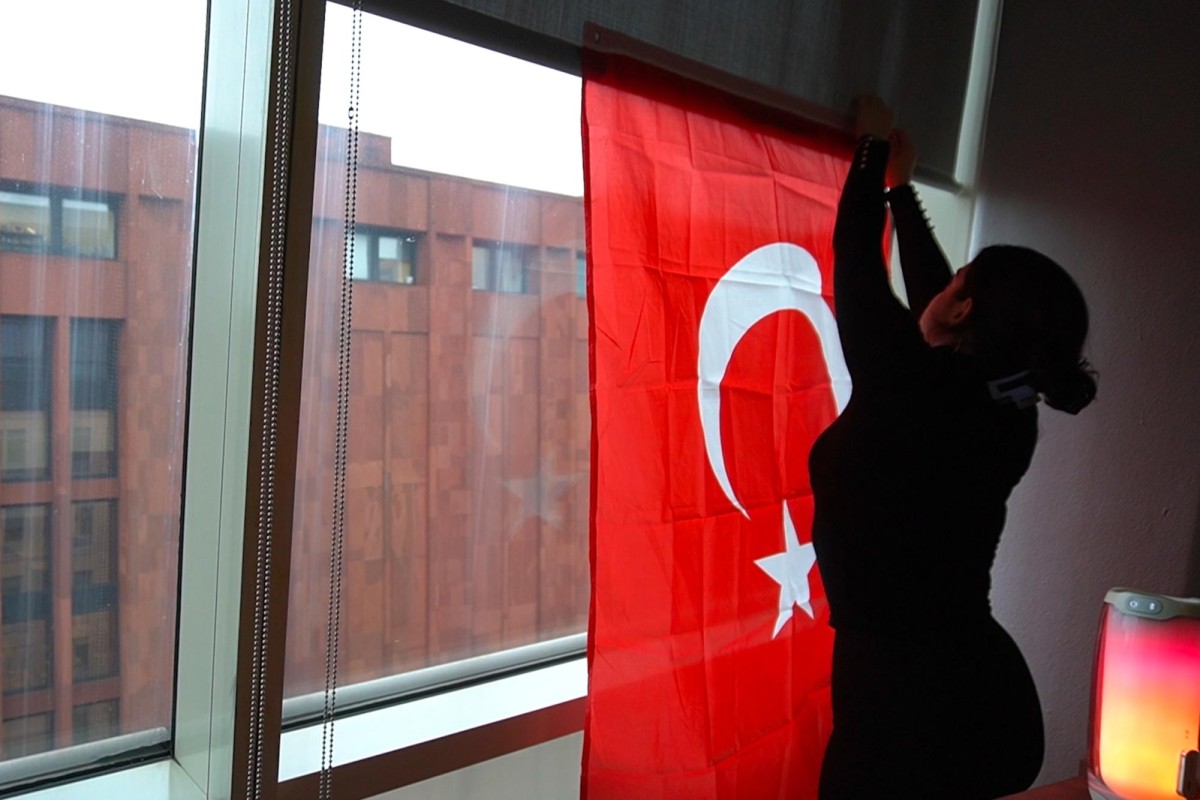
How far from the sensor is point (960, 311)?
1.40 meters

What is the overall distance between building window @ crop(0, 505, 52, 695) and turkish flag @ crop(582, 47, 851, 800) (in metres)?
0.62

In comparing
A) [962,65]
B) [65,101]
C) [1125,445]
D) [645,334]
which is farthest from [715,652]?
[962,65]

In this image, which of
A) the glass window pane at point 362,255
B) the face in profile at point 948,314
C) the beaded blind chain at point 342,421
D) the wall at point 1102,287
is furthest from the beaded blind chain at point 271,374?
the wall at point 1102,287

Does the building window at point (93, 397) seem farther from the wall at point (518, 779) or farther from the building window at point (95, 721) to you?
the wall at point (518, 779)

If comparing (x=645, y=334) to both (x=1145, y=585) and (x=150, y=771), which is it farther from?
(x=1145, y=585)

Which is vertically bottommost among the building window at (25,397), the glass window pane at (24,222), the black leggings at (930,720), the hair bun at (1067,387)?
the black leggings at (930,720)

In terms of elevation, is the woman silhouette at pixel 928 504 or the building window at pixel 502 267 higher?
the building window at pixel 502 267

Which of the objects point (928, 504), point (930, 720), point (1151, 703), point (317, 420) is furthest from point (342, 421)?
point (1151, 703)

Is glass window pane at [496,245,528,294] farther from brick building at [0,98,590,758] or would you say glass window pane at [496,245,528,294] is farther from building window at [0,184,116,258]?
building window at [0,184,116,258]

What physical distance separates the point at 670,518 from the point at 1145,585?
944 mm

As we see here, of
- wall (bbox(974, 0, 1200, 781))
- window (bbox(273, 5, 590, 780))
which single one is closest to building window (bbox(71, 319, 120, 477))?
window (bbox(273, 5, 590, 780))

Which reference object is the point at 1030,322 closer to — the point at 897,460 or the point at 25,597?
the point at 897,460

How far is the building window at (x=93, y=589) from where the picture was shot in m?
0.99

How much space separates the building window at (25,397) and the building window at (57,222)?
0.26 feet
